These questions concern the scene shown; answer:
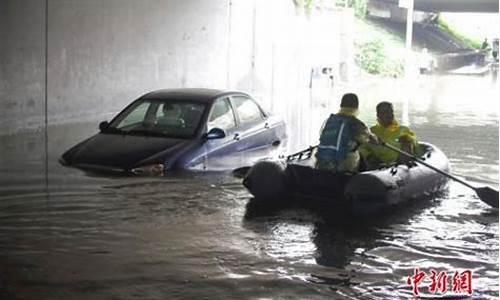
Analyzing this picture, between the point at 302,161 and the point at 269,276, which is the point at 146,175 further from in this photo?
the point at 269,276

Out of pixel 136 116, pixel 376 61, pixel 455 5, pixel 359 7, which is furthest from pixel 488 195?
pixel 455 5

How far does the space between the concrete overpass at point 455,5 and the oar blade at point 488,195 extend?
129 ft

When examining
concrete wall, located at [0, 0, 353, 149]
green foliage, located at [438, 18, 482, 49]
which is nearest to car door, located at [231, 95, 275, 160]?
concrete wall, located at [0, 0, 353, 149]

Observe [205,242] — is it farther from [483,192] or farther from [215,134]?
[483,192]

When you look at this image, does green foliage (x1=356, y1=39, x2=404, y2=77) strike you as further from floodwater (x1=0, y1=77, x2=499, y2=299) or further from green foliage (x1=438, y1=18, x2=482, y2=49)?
floodwater (x1=0, y1=77, x2=499, y2=299)

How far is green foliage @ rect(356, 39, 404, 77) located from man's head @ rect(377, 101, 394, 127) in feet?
109

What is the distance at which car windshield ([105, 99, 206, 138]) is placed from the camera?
1126cm

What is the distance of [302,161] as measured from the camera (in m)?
10.5

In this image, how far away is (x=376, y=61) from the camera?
4406 cm

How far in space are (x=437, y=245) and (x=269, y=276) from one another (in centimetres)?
224

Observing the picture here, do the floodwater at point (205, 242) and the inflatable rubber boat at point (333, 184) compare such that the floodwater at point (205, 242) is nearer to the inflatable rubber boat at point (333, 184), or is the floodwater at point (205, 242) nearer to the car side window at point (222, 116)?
the inflatable rubber boat at point (333, 184)

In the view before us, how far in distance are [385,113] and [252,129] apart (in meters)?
2.67

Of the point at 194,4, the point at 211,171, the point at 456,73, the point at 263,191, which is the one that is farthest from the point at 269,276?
the point at 456,73

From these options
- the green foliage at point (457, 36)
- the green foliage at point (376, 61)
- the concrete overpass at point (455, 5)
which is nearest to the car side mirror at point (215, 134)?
the green foliage at point (376, 61)
